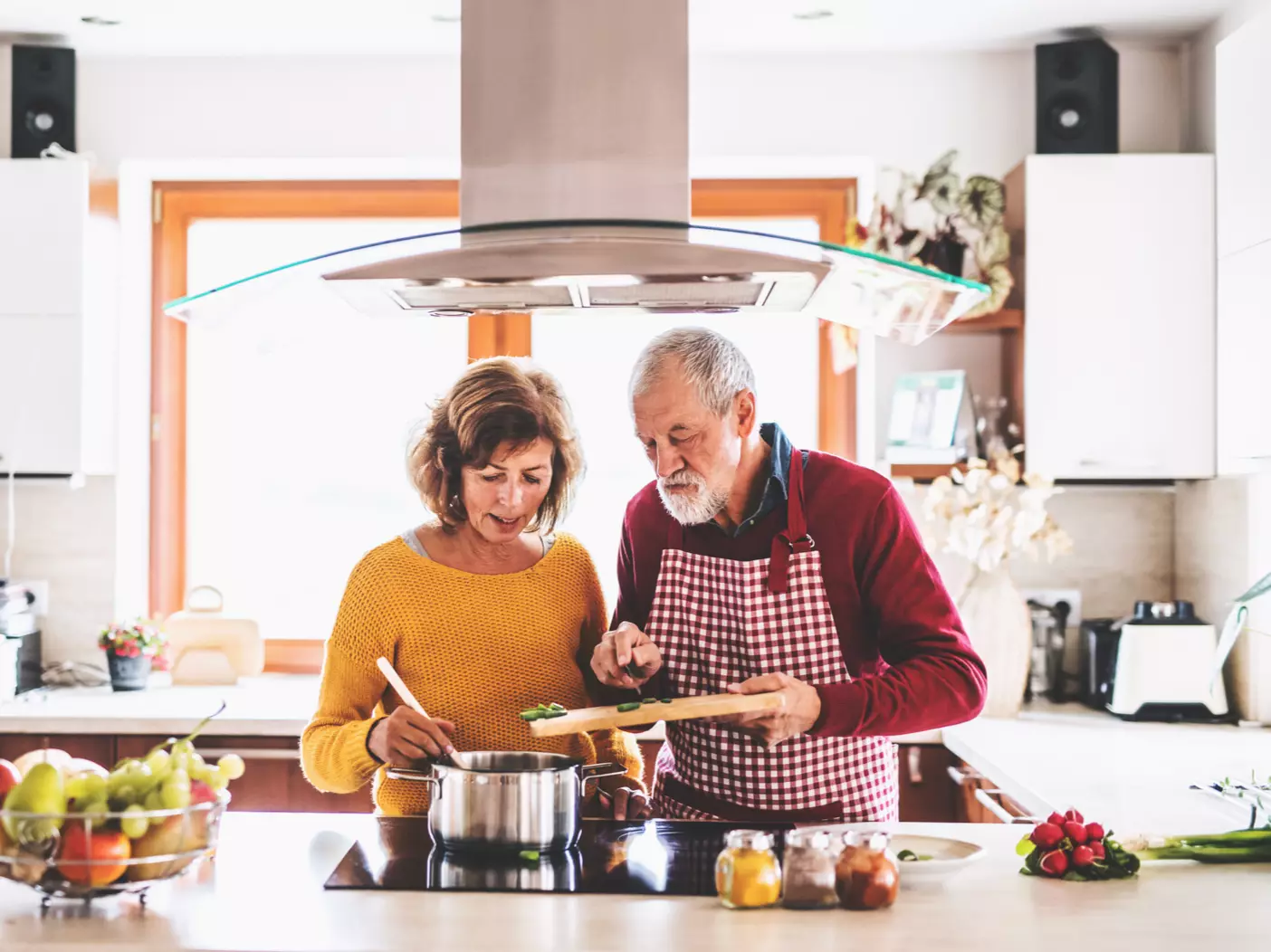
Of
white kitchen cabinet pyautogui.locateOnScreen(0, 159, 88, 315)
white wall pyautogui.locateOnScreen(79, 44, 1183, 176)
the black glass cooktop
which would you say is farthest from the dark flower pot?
the black glass cooktop

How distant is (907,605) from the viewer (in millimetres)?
2109

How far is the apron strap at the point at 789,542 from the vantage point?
7.16ft

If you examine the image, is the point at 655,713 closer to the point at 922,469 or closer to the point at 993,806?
the point at 993,806

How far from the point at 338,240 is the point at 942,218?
70.5 inches

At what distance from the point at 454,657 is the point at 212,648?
1.97 metres

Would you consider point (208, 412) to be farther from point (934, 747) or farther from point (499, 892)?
point (499, 892)

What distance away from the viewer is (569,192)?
1.77 m

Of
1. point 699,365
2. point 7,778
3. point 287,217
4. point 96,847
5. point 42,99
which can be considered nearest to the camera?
point 96,847

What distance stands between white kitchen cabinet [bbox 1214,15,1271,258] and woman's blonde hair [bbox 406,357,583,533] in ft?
5.42

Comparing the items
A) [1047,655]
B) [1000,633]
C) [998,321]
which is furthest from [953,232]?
[1047,655]

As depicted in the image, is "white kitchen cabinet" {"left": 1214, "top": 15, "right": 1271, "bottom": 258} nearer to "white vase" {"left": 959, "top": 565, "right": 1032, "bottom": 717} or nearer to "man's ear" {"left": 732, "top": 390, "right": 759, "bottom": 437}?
"white vase" {"left": 959, "top": 565, "right": 1032, "bottom": 717}

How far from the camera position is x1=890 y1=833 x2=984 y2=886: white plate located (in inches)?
65.9

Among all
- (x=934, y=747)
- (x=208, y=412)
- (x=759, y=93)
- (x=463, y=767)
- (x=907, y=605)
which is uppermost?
(x=759, y=93)

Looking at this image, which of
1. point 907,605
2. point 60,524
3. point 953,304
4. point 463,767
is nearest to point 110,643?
point 60,524
